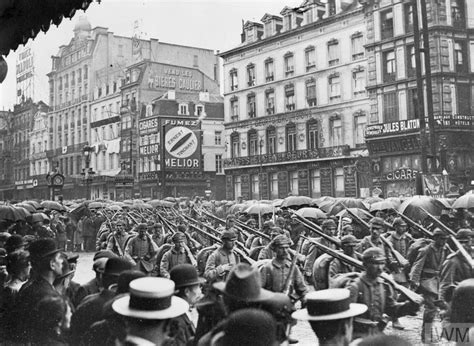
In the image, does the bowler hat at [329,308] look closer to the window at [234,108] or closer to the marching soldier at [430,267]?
→ the marching soldier at [430,267]

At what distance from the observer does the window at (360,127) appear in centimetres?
3092

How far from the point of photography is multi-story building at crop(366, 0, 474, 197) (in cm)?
2528

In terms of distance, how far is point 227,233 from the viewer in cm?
821

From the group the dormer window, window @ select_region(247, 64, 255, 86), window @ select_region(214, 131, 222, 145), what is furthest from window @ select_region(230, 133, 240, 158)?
window @ select_region(247, 64, 255, 86)

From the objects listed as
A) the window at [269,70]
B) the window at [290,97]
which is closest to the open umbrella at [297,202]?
the window at [290,97]

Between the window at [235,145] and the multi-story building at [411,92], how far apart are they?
1103cm

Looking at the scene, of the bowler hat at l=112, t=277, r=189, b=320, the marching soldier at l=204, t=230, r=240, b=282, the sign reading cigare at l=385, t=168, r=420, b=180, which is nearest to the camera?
the bowler hat at l=112, t=277, r=189, b=320

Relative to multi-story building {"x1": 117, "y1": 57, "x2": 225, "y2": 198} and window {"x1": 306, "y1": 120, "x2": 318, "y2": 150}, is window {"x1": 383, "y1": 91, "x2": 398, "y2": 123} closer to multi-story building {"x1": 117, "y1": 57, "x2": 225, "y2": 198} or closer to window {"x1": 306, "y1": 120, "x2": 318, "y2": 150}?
window {"x1": 306, "y1": 120, "x2": 318, "y2": 150}

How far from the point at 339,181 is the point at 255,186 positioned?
274 inches

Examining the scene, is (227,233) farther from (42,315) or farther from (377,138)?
(377,138)

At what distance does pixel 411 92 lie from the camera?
27906 millimetres

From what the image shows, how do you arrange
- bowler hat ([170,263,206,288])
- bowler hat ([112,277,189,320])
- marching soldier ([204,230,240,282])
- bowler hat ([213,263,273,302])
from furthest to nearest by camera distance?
1. marching soldier ([204,230,240,282])
2. bowler hat ([170,263,206,288])
3. bowler hat ([213,263,273,302])
4. bowler hat ([112,277,189,320])

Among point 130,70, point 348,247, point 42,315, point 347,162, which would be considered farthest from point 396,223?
point 130,70

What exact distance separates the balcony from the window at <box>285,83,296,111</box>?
2.80 metres
